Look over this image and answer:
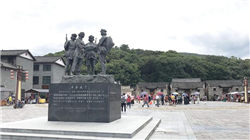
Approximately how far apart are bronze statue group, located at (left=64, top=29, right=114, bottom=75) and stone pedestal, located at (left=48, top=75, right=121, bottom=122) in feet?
3.71

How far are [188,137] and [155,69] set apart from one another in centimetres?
6320

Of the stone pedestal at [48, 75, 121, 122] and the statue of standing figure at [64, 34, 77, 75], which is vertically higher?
the statue of standing figure at [64, 34, 77, 75]

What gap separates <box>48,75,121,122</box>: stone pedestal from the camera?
907 centimetres

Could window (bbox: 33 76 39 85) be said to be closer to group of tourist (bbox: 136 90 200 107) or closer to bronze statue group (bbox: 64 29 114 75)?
group of tourist (bbox: 136 90 200 107)

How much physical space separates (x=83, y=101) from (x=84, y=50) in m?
2.75

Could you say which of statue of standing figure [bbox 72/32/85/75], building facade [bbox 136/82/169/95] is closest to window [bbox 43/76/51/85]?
building facade [bbox 136/82/169/95]

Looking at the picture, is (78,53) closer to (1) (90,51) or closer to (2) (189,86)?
(1) (90,51)

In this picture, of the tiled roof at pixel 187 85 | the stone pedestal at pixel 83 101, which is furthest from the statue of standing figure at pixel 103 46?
the tiled roof at pixel 187 85

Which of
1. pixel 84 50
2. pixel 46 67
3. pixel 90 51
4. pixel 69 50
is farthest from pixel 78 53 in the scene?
pixel 46 67

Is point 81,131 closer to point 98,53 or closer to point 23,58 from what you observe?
point 98,53

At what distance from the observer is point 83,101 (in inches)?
365

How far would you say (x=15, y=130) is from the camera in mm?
7609

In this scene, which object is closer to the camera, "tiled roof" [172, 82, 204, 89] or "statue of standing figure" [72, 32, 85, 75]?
"statue of standing figure" [72, 32, 85, 75]

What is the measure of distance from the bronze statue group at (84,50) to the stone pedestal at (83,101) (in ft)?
3.71
